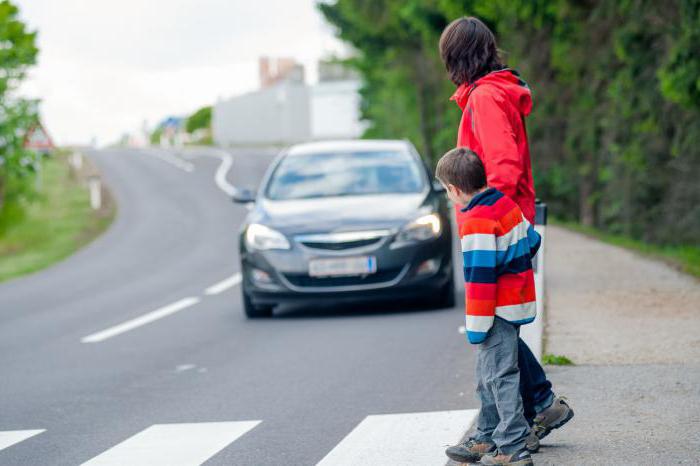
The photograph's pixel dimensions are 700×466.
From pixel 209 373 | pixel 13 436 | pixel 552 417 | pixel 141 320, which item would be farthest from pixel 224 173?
pixel 552 417

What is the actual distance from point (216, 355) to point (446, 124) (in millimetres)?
34082

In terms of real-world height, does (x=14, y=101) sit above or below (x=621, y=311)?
above

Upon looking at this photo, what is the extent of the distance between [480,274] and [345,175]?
7.65 metres

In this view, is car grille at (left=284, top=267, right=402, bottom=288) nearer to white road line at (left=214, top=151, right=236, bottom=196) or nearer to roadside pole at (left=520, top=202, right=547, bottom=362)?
roadside pole at (left=520, top=202, right=547, bottom=362)

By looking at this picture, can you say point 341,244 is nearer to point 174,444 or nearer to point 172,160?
point 174,444

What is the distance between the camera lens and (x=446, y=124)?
4303 cm

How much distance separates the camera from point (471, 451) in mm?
5285

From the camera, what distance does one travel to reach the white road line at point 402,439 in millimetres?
5645

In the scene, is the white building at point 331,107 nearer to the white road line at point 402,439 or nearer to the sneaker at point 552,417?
the white road line at point 402,439

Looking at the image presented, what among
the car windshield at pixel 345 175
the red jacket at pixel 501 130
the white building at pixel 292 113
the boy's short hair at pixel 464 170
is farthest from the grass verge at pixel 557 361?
the white building at pixel 292 113

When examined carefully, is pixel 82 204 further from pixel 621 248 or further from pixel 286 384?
pixel 286 384

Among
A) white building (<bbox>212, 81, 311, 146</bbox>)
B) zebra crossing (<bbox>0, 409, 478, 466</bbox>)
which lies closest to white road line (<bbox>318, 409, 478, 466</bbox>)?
zebra crossing (<bbox>0, 409, 478, 466</bbox>)

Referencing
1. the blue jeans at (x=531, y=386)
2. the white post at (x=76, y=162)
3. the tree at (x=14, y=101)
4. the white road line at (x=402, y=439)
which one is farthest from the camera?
the white post at (x=76, y=162)

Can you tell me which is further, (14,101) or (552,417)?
(14,101)
